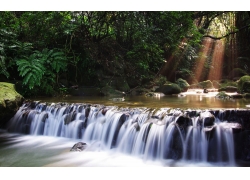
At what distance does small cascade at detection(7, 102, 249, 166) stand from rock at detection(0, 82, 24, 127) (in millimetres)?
392

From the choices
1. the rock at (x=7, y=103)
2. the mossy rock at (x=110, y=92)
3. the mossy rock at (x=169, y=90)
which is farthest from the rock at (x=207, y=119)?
the mossy rock at (x=169, y=90)

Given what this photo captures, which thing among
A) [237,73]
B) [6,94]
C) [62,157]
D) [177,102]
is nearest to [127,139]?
[62,157]

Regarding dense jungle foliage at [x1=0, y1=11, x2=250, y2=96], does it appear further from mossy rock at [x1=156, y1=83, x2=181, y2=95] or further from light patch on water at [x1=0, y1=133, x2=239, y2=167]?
light patch on water at [x1=0, y1=133, x2=239, y2=167]

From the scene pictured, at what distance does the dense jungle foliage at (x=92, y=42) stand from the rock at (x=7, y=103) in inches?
45.6

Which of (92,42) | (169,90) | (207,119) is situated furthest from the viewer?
(92,42)

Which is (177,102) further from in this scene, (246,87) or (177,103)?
(246,87)

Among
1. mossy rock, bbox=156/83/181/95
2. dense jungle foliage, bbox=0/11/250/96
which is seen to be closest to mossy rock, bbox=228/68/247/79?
dense jungle foliage, bbox=0/11/250/96

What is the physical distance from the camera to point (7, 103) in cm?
533

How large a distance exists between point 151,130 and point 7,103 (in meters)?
3.35

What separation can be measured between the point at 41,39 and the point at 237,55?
1060 centimetres

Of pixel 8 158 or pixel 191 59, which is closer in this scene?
pixel 8 158

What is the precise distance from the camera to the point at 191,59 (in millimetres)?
13594
